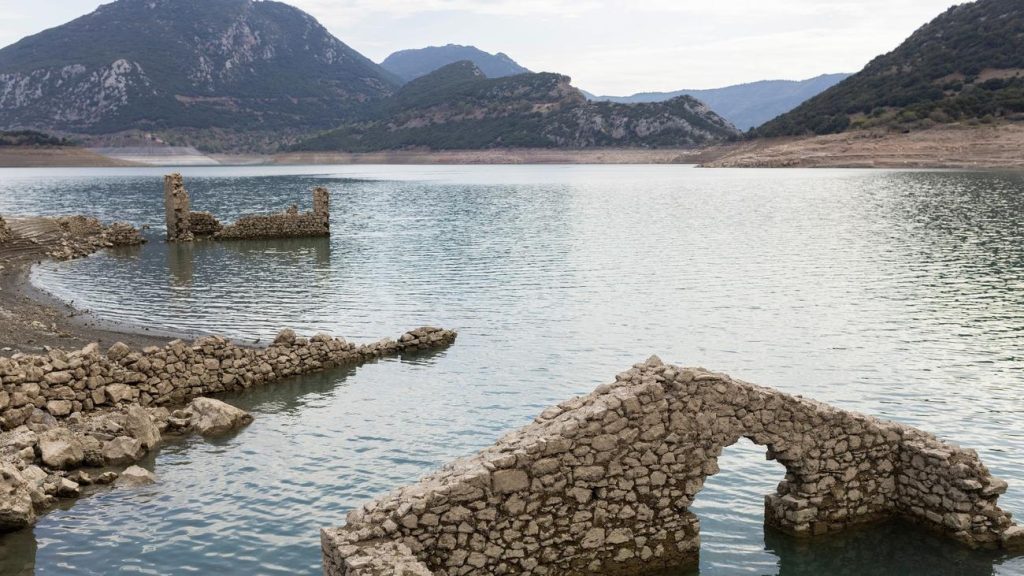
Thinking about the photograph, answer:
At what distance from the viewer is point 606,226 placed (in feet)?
232

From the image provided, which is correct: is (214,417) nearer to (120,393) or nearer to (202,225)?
(120,393)

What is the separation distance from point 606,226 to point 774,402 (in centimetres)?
5823

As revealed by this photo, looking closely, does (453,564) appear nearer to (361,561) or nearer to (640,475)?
(361,561)

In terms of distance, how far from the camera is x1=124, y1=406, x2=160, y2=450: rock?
19.0 metres

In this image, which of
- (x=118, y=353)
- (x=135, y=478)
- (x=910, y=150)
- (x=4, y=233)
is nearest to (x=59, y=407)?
(x=118, y=353)

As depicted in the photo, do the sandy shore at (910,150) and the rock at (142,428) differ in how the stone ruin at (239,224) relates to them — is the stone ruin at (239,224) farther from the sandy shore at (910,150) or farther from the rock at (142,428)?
the sandy shore at (910,150)

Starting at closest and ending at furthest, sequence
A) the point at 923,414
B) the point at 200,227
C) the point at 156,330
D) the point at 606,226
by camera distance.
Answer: the point at 923,414, the point at 156,330, the point at 200,227, the point at 606,226

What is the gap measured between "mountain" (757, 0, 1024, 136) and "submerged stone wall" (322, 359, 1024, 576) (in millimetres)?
135207

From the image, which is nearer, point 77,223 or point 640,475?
point 640,475

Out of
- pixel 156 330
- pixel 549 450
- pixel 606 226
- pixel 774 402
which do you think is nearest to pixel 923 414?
pixel 774 402

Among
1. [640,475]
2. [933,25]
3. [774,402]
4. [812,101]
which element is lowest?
[640,475]

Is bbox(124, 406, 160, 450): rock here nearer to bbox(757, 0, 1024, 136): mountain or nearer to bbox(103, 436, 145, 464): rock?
bbox(103, 436, 145, 464): rock

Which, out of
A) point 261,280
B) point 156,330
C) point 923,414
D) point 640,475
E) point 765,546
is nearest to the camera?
→ point 640,475

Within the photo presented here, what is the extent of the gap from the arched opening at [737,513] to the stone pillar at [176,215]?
5148cm
